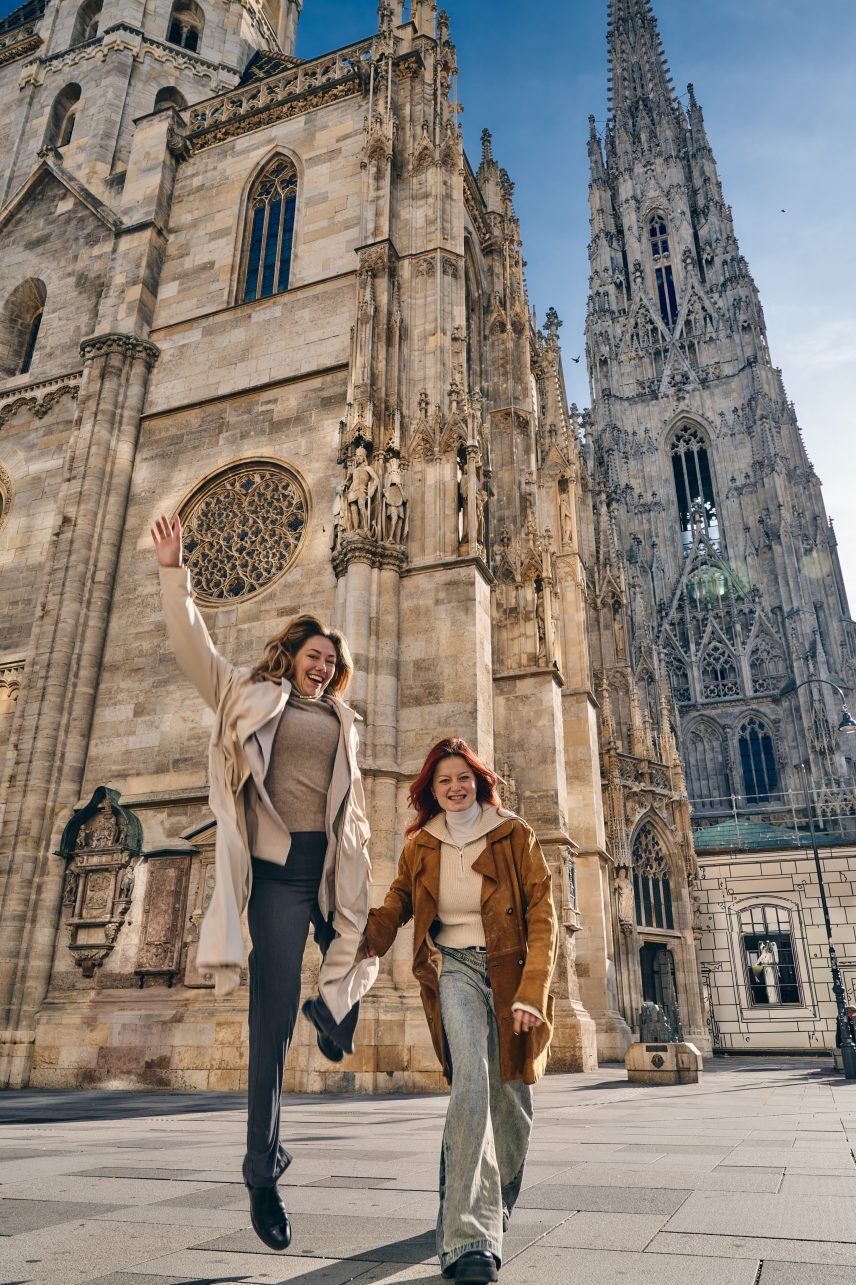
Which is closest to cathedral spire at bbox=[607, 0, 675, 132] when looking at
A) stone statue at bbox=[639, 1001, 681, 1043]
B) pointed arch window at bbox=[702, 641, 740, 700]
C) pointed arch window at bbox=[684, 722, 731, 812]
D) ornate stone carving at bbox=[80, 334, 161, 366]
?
pointed arch window at bbox=[702, 641, 740, 700]

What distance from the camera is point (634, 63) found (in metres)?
70.6

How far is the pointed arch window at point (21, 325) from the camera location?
18750 millimetres

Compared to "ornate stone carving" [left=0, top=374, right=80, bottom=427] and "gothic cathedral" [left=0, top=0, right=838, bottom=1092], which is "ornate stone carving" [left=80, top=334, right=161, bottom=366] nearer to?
"gothic cathedral" [left=0, top=0, right=838, bottom=1092]

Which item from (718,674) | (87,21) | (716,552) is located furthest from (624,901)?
(716,552)

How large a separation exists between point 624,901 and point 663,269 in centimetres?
5050

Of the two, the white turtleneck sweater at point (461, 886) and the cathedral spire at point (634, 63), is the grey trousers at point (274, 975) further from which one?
the cathedral spire at point (634, 63)

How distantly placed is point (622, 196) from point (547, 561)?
2206 inches

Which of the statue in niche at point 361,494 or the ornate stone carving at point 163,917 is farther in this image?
the statue in niche at point 361,494

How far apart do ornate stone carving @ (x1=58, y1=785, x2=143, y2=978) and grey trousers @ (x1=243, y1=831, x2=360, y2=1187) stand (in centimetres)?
1034

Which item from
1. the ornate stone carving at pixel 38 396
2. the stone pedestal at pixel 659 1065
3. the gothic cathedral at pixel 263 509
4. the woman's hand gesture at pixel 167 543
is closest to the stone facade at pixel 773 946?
the gothic cathedral at pixel 263 509

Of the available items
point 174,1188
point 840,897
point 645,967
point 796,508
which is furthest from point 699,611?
point 174,1188

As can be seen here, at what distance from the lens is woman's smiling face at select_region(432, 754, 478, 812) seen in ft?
10.0

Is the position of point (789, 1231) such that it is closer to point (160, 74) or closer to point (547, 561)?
point (547, 561)

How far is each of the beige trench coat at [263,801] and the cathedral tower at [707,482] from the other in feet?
117
